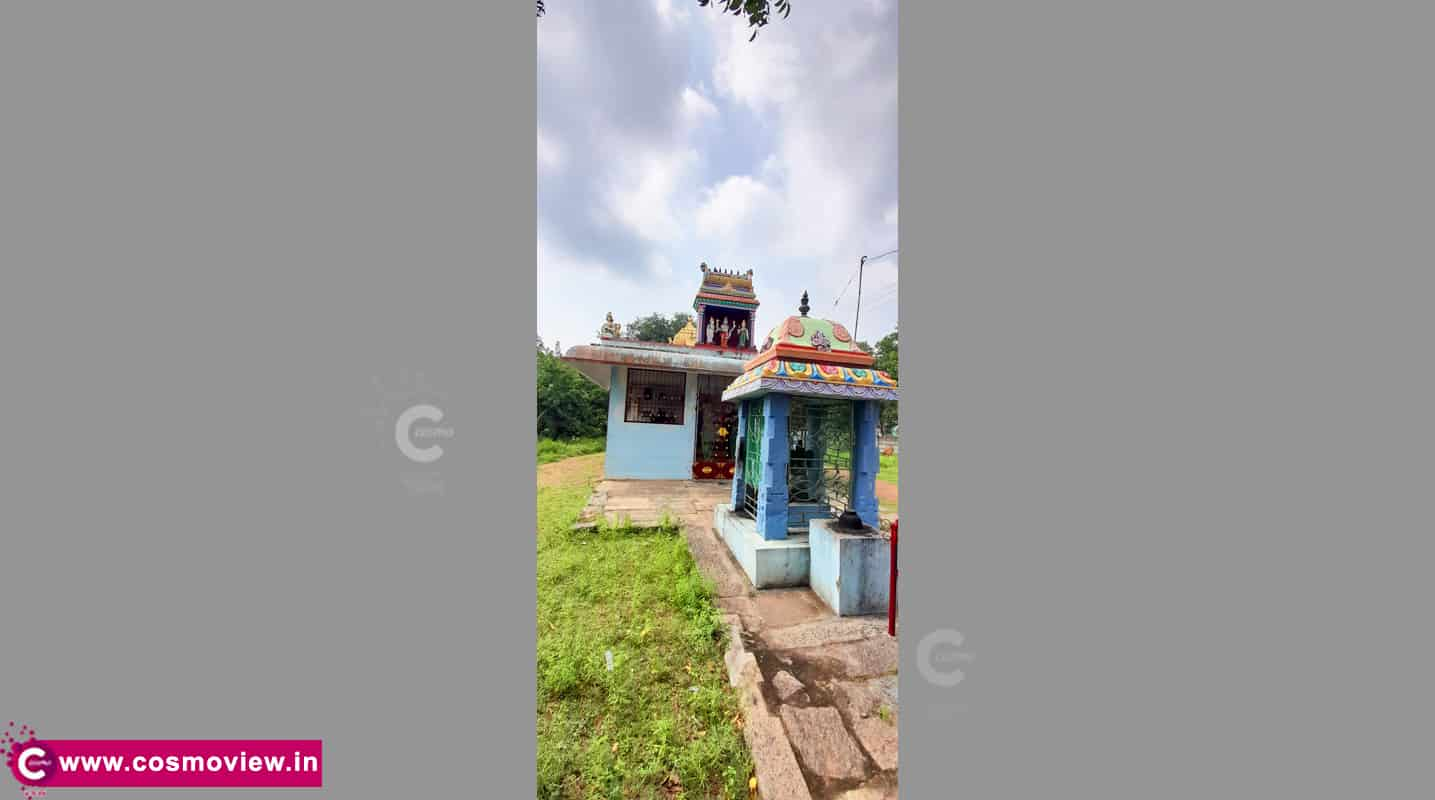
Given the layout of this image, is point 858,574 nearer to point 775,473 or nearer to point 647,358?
point 775,473

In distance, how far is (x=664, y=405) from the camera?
1055 centimetres

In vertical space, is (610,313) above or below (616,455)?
above

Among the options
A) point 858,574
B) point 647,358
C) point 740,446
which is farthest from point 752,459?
point 647,358

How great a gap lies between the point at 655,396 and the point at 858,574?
790 cm

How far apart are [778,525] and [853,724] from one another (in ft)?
6.35

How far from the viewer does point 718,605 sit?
345 centimetres

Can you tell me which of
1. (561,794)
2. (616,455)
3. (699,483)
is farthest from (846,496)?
(616,455)

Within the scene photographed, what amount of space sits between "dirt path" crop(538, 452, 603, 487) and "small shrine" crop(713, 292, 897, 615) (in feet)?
21.4

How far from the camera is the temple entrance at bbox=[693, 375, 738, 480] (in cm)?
1058
